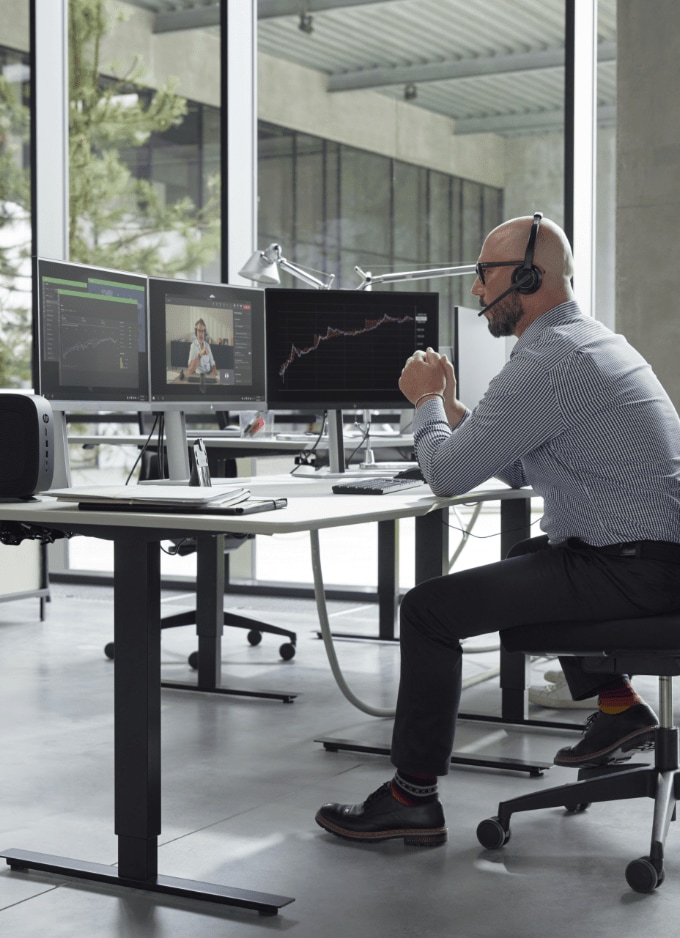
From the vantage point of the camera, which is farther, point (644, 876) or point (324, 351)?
point (324, 351)

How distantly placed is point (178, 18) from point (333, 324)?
335 centimetres

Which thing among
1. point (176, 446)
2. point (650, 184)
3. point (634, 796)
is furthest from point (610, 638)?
point (650, 184)

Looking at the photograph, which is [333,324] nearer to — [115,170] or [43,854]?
[43,854]

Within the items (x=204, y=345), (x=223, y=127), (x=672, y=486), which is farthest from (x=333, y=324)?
(x=223, y=127)

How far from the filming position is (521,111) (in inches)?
213

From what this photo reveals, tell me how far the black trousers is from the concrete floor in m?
0.26

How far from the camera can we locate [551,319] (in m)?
2.48

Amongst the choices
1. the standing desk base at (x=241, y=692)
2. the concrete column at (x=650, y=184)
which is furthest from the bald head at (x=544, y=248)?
the standing desk base at (x=241, y=692)

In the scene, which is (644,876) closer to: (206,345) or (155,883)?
(155,883)

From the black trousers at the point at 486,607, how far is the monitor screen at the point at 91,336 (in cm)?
105

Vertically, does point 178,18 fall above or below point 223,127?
above

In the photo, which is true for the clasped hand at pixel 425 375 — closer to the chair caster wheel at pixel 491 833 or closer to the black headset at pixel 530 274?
the black headset at pixel 530 274

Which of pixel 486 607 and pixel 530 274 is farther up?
pixel 530 274

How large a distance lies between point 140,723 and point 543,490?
0.91m
